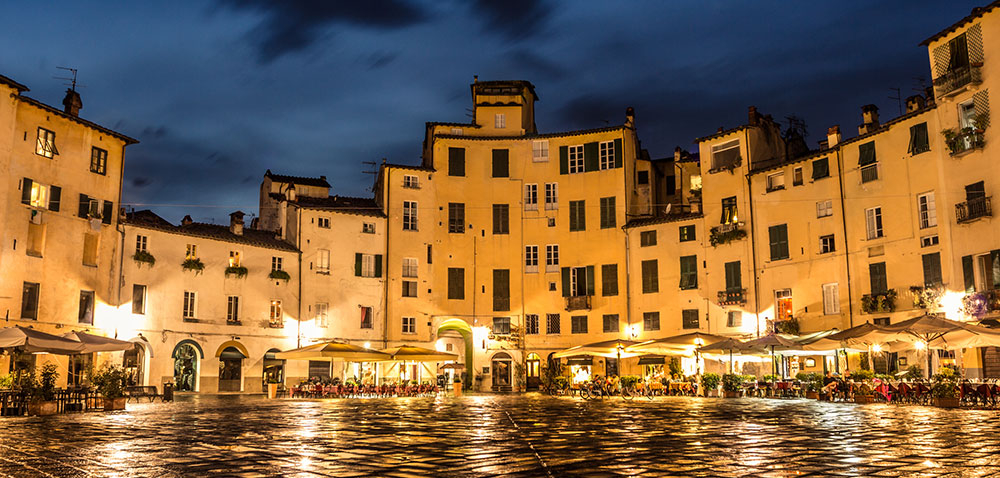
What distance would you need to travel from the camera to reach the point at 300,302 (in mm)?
46562

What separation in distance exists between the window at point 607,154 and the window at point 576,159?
1290 millimetres

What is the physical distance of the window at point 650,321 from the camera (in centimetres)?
4681

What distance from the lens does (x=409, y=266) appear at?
50.0 metres

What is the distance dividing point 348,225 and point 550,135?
43.5ft

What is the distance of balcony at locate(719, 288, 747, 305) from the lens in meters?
42.8

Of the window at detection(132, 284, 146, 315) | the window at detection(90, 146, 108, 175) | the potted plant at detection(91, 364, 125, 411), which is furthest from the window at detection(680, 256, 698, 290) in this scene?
the potted plant at detection(91, 364, 125, 411)

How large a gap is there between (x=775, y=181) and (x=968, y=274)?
11.5 meters

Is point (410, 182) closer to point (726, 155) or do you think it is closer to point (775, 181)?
point (726, 155)

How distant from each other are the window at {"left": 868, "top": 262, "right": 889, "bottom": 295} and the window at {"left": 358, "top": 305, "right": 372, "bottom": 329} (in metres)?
26.2

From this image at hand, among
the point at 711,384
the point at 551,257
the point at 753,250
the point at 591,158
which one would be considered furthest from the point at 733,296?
the point at 591,158

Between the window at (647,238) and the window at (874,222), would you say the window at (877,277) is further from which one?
the window at (647,238)

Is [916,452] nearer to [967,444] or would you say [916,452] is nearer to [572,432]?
[967,444]

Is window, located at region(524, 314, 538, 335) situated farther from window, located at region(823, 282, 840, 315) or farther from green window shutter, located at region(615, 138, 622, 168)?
window, located at region(823, 282, 840, 315)

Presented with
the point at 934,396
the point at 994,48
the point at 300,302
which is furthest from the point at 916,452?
the point at 300,302
